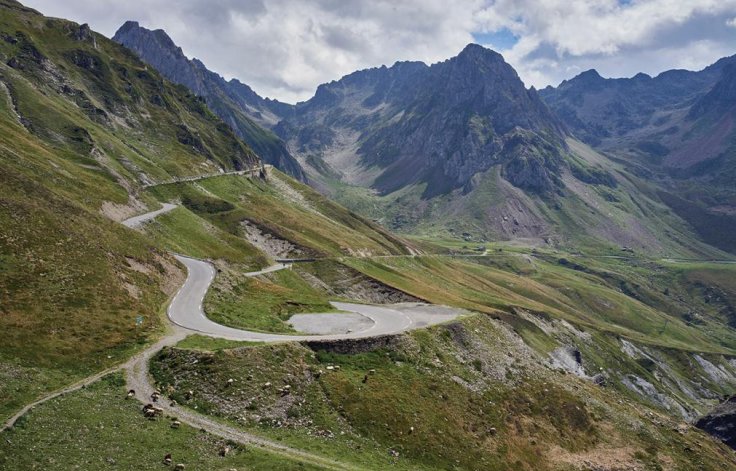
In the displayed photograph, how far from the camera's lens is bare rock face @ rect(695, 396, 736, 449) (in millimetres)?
115625

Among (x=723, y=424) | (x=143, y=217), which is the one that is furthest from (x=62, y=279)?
(x=723, y=424)

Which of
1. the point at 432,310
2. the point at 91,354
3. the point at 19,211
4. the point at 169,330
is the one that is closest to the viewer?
the point at 91,354

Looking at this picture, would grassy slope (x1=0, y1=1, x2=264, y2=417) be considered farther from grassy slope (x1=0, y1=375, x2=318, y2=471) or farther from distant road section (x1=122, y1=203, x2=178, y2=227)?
distant road section (x1=122, y1=203, x2=178, y2=227)

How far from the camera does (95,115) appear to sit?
19200 cm

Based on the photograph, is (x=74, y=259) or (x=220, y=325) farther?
(x=220, y=325)

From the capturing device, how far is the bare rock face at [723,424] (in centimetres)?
11562

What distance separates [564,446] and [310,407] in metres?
32.6

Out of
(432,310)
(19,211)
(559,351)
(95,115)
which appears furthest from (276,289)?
(95,115)

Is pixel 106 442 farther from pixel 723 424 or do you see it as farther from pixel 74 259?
pixel 723 424

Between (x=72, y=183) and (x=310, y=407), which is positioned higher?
(x=72, y=183)

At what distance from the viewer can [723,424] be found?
11838cm

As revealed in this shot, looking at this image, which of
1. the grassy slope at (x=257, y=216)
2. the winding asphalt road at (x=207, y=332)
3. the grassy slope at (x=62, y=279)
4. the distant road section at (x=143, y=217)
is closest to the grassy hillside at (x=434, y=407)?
the winding asphalt road at (x=207, y=332)

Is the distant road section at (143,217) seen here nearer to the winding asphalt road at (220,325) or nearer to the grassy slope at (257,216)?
A: the winding asphalt road at (220,325)

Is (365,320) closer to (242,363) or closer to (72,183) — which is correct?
(242,363)
